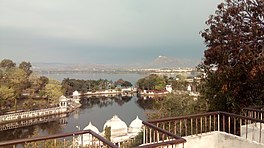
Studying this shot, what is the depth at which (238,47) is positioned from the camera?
4.57 metres

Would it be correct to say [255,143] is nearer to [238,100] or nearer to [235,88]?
[235,88]

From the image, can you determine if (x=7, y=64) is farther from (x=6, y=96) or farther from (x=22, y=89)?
(x=6, y=96)

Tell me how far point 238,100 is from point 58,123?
22734mm

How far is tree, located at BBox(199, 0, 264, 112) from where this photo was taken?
4469mm


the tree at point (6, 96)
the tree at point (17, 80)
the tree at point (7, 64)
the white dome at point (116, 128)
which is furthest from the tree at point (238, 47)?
the tree at point (7, 64)

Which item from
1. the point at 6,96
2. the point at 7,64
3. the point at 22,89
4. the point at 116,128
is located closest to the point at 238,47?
the point at 116,128

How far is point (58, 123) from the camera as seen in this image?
25641 millimetres

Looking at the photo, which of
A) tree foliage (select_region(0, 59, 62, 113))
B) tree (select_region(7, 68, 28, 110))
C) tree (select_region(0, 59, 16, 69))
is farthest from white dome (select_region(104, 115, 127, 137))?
tree (select_region(0, 59, 16, 69))

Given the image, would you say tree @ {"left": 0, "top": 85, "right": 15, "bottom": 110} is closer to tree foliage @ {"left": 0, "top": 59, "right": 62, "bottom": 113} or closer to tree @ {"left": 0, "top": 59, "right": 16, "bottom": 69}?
tree foliage @ {"left": 0, "top": 59, "right": 62, "bottom": 113}

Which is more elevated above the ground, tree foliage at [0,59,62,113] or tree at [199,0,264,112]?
tree at [199,0,264,112]

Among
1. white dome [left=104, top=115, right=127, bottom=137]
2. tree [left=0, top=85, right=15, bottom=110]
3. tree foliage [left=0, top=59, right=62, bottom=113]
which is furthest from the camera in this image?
tree foliage [left=0, top=59, right=62, bottom=113]

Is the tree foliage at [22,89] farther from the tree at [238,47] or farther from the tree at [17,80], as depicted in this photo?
the tree at [238,47]

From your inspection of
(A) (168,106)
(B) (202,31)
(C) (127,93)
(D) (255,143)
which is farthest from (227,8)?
(C) (127,93)

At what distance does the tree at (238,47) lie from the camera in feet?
14.7
